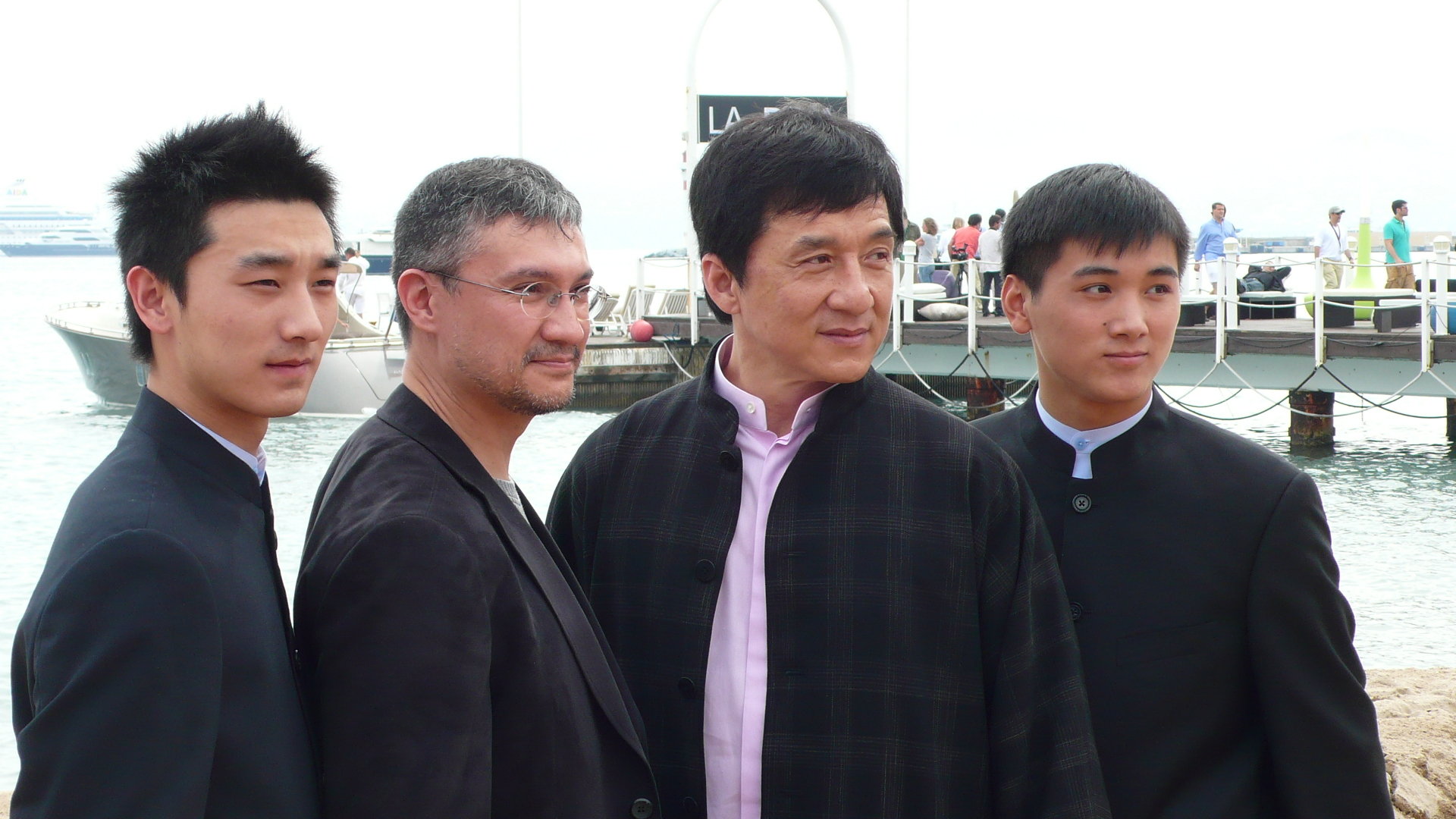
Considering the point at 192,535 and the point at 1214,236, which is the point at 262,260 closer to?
the point at 192,535

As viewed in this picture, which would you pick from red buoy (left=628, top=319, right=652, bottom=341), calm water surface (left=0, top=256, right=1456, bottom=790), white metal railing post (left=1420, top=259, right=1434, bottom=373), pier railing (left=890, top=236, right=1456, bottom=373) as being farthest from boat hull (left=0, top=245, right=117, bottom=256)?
white metal railing post (left=1420, top=259, right=1434, bottom=373)

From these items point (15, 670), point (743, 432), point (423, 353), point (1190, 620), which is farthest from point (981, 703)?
point (15, 670)

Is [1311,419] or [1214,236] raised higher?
[1214,236]

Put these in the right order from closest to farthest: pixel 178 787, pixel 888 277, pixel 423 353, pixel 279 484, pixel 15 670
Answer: pixel 178 787
pixel 15 670
pixel 423 353
pixel 888 277
pixel 279 484

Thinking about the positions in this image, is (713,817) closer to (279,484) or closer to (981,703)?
(981,703)

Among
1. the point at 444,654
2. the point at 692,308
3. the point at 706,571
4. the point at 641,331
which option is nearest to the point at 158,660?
the point at 444,654

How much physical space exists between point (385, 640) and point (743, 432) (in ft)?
2.91

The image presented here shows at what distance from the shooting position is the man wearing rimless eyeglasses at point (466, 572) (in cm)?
176

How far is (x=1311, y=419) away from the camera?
661 inches

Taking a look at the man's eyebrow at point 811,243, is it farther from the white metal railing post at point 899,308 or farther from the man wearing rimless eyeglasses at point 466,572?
the white metal railing post at point 899,308

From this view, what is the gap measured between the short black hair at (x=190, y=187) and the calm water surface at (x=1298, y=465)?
7.25ft

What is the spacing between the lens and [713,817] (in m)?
2.26

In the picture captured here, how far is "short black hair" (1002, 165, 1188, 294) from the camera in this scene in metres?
2.42

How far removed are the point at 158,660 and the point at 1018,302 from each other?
1695 mm
